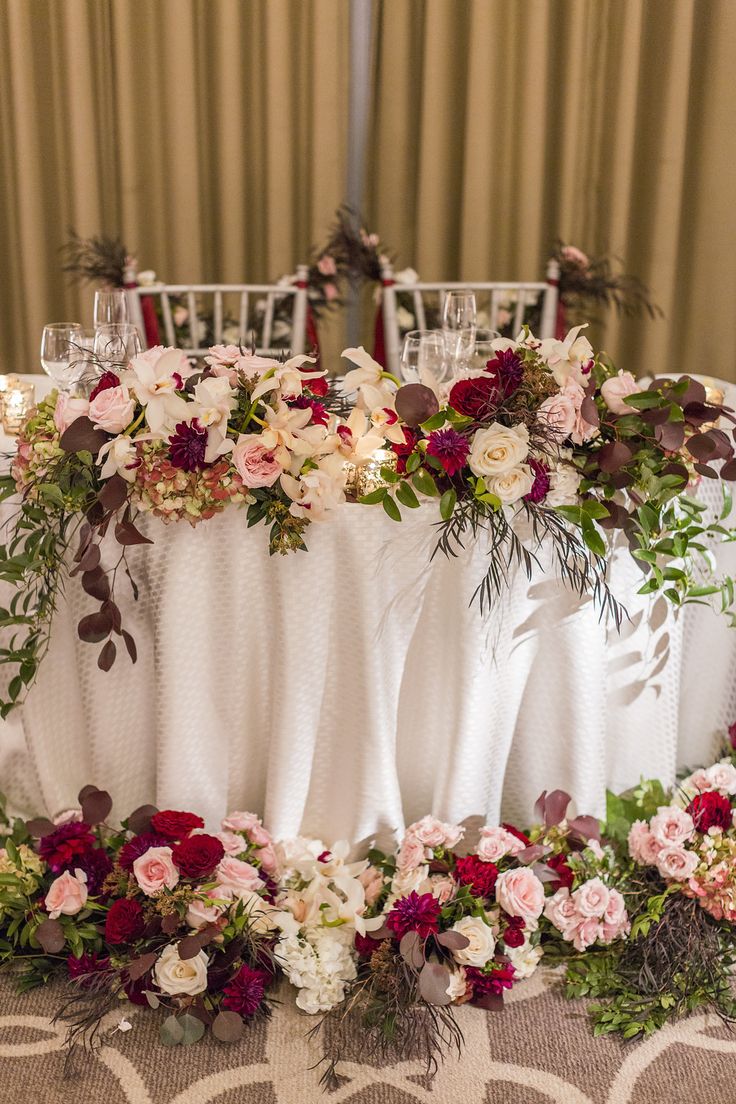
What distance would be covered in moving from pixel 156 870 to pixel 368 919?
0.34 m

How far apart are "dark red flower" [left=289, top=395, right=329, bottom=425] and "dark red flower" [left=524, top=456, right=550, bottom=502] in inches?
11.7

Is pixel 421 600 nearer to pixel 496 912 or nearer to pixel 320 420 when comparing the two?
pixel 320 420

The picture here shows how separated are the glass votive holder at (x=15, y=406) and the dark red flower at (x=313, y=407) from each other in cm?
51

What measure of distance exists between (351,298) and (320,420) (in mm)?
2330

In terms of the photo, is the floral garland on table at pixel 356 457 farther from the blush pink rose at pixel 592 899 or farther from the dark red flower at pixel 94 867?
the blush pink rose at pixel 592 899

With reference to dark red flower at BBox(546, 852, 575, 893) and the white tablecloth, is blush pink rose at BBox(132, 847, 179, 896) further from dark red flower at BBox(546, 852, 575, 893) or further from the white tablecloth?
dark red flower at BBox(546, 852, 575, 893)

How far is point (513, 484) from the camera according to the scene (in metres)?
1.44

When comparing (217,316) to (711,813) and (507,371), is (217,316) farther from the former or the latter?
(711,813)

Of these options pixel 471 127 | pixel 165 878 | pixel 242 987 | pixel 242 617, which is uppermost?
pixel 471 127

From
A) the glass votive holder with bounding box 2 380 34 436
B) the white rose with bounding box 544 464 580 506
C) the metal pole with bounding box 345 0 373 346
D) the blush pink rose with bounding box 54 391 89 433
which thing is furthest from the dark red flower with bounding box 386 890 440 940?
the metal pole with bounding box 345 0 373 346

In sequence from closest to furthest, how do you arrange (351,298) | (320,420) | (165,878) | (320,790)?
1. (320,420)
2. (165,878)
3. (320,790)
4. (351,298)

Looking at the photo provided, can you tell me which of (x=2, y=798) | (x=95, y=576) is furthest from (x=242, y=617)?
(x=2, y=798)

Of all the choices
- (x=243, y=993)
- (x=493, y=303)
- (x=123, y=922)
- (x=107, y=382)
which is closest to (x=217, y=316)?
(x=493, y=303)

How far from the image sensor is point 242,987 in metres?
1.56
